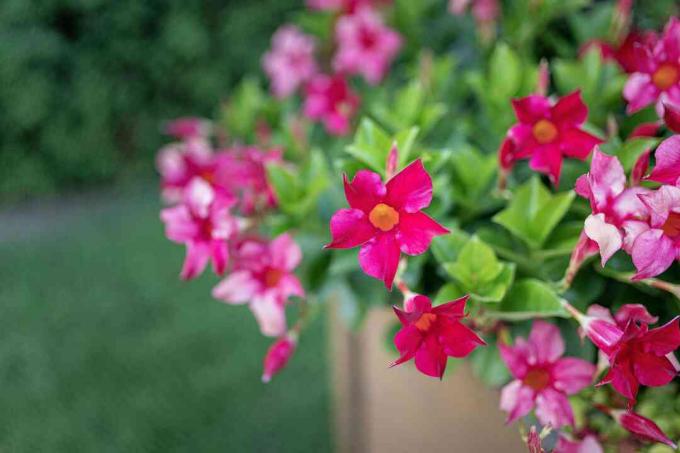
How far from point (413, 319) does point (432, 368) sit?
48 millimetres

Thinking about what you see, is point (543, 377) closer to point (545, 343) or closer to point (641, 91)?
point (545, 343)

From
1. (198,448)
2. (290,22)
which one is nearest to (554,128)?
(198,448)

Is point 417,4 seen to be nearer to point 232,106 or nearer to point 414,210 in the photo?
point 232,106

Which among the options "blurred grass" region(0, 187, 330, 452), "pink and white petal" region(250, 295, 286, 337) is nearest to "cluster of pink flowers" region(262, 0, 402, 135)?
"pink and white petal" region(250, 295, 286, 337)

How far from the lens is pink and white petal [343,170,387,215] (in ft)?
1.67

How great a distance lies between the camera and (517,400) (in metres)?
0.59

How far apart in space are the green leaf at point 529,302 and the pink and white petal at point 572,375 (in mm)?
44

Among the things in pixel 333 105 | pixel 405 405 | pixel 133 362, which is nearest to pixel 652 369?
pixel 405 405

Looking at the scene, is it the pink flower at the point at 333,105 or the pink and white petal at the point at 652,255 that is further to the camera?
the pink flower at the point at 333,105

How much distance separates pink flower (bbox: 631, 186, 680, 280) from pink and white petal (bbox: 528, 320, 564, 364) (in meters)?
0.14

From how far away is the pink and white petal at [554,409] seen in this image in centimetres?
57

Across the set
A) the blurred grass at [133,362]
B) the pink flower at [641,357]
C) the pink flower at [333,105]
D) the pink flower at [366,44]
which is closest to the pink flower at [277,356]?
the pink flower at [641,357]

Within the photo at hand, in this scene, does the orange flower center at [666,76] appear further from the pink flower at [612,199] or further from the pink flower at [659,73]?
the pink flower at [612,199]

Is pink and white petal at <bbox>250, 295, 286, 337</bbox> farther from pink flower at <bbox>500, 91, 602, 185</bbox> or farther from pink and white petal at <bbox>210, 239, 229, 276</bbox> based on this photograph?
pink flower at <bbox>500, 91, 602, 185</bbox>
